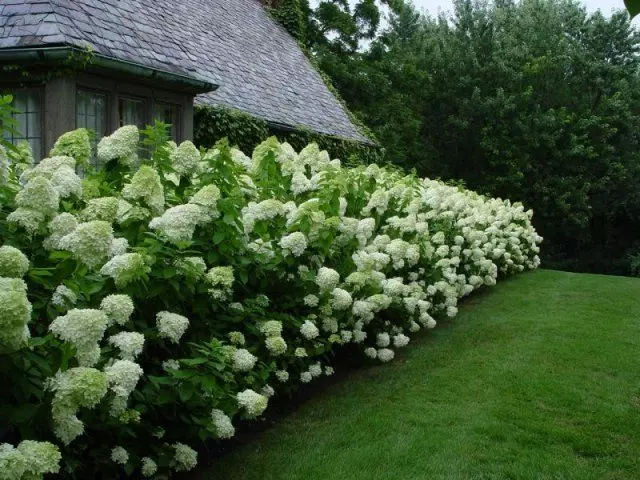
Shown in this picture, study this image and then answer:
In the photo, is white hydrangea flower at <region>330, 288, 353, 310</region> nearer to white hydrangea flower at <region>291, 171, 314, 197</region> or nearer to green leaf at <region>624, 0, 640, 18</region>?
white hydrangea flower at <region>291, 171, 314, 197</region>

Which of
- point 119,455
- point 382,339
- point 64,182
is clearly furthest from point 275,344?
point 382,339

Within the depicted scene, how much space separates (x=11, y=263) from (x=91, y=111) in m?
7.34

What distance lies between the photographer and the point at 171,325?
3.55 meters

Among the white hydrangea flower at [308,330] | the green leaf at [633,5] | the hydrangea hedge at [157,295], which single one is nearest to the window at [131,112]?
the hydrangea hedge at [157,295]

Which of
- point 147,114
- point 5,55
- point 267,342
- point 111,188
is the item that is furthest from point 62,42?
point 267,342

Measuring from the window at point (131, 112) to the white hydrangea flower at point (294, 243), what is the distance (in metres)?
5.92

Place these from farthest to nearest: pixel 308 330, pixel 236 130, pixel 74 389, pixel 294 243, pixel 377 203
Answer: pixel 236 130 < pixel 377 203 < pixel 308 330 < pixel 294 243 < pixel 74 389

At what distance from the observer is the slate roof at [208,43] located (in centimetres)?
888

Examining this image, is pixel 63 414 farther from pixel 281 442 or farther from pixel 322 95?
pixel 322 95

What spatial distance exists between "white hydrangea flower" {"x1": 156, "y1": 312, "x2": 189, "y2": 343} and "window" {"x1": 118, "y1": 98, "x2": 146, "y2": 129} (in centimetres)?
684

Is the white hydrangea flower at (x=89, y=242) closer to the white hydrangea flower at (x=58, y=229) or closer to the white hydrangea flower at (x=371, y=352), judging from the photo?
the white hydrangea flower at (x=58, y=229)

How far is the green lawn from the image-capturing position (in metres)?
4.50

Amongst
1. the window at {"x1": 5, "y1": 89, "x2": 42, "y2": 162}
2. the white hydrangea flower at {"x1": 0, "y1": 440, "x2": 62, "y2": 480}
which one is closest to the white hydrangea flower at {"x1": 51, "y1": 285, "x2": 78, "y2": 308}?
the white hydrangea flower at {"x1": 0, "y1": 440, "x2": 62, "y2": 480}

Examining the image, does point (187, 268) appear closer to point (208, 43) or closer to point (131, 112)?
point (131, 112)
